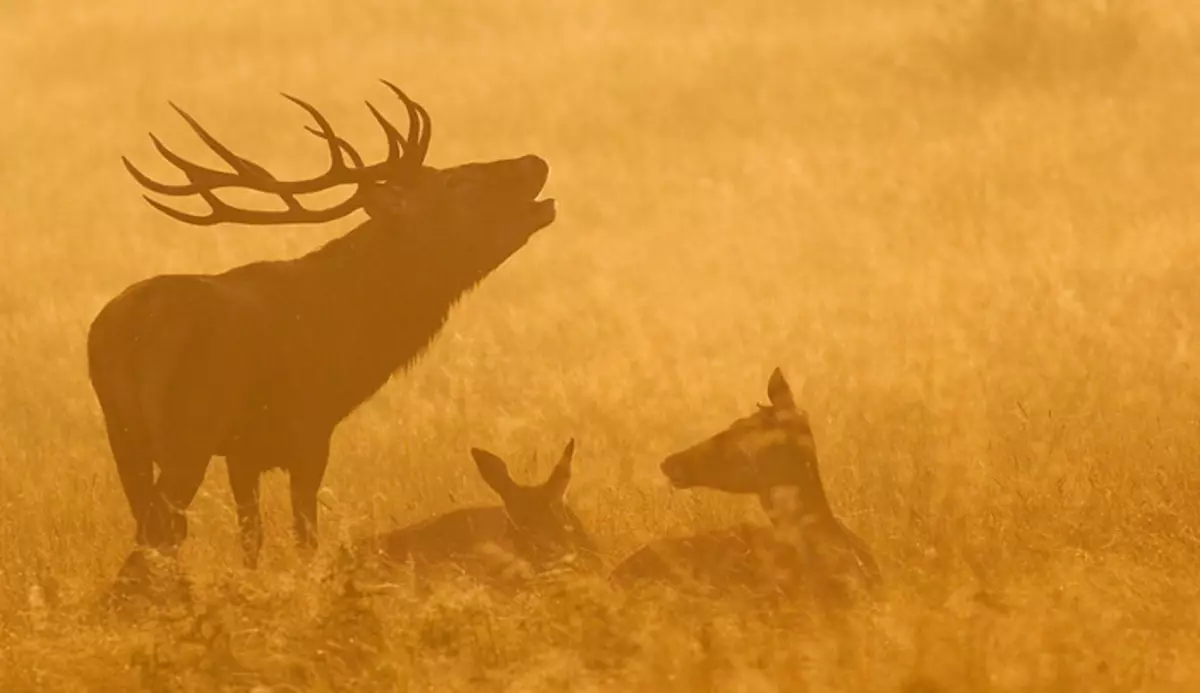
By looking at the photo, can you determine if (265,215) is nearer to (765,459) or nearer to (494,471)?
(494,471)

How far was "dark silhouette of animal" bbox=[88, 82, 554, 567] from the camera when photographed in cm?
683

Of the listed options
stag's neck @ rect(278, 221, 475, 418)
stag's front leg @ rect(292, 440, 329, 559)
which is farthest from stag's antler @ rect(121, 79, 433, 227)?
stag's front leg @ rect(292, 440, 329, 559)

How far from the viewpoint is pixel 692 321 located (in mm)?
12484

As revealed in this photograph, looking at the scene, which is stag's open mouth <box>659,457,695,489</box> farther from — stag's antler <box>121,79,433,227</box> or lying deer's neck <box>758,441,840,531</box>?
stag's antler <box>121,79,433,227</box>

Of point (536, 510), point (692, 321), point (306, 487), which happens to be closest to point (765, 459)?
point (536, 510)

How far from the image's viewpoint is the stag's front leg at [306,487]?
7.31m

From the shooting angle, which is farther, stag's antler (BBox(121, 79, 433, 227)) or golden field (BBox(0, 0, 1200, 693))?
stag's antler (BBox(121, 79, 433, 227))

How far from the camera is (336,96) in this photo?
72.5 ft

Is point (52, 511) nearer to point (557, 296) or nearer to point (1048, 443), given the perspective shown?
point (1048, 443)

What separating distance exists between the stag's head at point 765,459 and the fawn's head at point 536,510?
1.24 feet

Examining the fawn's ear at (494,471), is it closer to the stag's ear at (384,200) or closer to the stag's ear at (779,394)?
the stag's ear at (779,394)

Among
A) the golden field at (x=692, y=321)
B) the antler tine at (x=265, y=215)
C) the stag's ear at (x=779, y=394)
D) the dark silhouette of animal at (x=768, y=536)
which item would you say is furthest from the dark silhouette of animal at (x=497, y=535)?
the antler tine at (x=265, y=215)

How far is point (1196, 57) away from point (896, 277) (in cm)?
925

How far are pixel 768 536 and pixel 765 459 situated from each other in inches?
15.2
